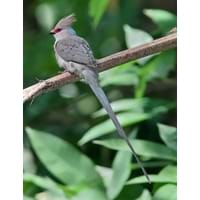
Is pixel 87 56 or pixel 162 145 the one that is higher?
pixel 87 56

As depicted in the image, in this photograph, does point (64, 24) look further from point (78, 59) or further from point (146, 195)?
point (146, 195)

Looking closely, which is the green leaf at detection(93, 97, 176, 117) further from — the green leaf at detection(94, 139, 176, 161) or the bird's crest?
the bird's crest

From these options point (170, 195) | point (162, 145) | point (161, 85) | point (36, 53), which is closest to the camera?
point (170, 195)

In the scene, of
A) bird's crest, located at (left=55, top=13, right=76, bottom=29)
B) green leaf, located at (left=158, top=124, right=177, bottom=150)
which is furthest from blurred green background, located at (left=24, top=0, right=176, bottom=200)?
bird's crest, located at (left=55, top=13, right=76, bottom=29)

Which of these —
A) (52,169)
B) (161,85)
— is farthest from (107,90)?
(52,169)
